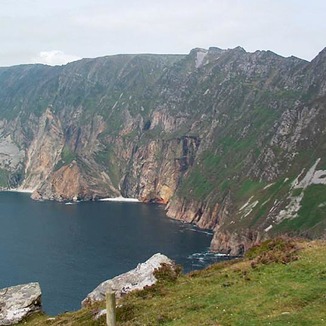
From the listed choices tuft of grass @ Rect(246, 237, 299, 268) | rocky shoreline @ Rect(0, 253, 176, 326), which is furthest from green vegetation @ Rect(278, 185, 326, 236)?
rocky shoreline @ Rect(0, 253, 176, 326)

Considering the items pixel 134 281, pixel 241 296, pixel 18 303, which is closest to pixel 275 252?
pixel 241 296

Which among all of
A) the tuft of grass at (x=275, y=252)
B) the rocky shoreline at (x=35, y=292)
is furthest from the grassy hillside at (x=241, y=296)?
the rocky shoreline at (x=35, y=292)

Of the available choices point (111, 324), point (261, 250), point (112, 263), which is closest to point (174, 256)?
point (112, 263)

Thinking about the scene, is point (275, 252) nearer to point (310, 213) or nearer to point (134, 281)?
point (134, 281)

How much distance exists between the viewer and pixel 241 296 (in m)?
31.3

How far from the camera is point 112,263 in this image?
578ft

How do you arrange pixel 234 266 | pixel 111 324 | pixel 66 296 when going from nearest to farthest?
1. pixel 111 324
2. pixel 234 266
3. pixel 66 296

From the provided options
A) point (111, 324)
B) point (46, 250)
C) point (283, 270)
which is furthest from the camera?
point (46, 250)

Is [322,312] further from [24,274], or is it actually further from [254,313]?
[24,274]

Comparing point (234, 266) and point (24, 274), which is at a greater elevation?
point (234, 266)

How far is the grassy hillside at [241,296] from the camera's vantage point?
27.8 m

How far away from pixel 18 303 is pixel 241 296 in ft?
62.6

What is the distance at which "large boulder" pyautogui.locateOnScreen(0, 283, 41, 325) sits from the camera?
38.7 m

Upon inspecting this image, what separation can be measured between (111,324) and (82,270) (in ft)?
A: 500
